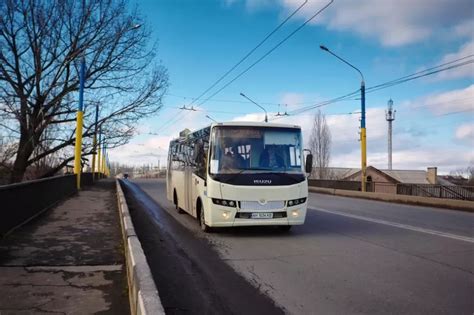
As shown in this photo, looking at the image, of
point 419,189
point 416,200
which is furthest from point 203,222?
point 419,189

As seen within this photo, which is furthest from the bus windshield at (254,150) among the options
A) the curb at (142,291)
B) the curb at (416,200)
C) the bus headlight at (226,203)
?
the curb at (416,200)

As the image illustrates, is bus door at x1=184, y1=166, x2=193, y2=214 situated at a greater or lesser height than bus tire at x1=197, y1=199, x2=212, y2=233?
greater

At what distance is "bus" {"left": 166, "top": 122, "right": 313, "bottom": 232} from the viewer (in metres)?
9.82

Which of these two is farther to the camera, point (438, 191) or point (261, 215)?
point (438, 191)

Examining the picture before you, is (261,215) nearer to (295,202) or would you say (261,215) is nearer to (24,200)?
(295,202)

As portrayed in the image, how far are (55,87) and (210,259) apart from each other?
2418 centimetres

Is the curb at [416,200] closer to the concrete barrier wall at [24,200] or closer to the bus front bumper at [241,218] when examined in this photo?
the bus front bumper at [241,218]

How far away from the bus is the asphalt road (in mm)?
507

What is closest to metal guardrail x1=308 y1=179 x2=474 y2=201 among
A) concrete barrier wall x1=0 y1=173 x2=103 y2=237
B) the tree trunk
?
concrete barrier wall x1=0 y1=173 x2=103 y2=237

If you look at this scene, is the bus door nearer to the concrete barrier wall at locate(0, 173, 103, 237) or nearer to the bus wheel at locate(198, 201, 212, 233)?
the bus wheel at locate(198, 201, 212, 233)

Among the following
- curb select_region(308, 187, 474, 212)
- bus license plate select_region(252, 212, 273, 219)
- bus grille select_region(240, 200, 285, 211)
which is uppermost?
bus grille select_region(240, 200, 285, 211)

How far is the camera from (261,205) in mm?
9883

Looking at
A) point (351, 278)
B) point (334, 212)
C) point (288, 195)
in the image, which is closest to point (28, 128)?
point (334, 212)

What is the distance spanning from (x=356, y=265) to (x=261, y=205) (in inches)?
123
